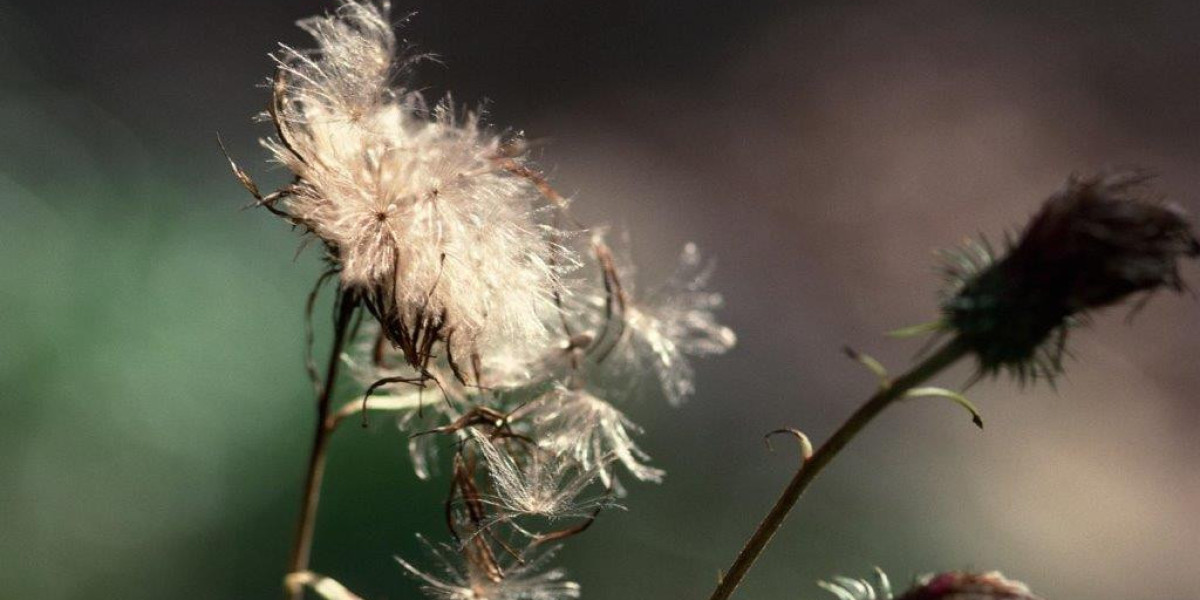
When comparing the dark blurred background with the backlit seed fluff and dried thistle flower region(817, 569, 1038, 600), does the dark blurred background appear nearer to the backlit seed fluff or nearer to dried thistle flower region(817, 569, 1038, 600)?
the backlit seed fluff

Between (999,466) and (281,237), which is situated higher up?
(999,466)

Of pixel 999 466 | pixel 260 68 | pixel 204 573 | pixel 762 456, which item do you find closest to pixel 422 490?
pixel 204 573

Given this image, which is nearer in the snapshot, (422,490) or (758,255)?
(422,490)

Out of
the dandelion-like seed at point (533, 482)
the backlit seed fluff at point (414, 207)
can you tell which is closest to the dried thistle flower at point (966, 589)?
the dandelion-like seed at point (533, 482)

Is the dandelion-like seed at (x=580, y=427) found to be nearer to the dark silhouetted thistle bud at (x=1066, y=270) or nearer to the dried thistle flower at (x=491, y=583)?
the dried thistle flower at (x=491, y=583)

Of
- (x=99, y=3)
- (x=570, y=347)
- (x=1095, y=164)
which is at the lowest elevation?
(x=570, y=347)

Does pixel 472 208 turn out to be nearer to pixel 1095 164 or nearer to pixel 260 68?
pixel 260 68

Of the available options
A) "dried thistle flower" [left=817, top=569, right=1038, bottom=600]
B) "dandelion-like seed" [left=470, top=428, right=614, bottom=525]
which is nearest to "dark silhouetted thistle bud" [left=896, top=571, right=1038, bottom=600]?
"dried thistle flower" [left=817, top=569, right=1038, bottom=600]

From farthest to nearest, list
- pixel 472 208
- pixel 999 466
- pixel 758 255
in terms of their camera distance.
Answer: pixel 758 255
pixel 999 466
pixel 472 208
